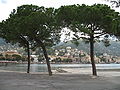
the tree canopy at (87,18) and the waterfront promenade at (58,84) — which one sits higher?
the tree canopy at (87,18)

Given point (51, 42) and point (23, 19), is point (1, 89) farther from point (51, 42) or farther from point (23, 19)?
point (51, 42)

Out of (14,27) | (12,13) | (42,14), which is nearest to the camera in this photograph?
(42,14)

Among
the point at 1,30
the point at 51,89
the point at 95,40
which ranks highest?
the point at 1,30

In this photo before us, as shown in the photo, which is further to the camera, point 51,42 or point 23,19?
point 51,42

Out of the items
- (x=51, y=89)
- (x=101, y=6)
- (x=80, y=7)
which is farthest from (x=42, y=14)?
(x=51, y=89)

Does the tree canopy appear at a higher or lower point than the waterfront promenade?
Result: higher

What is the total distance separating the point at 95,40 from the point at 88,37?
1.02 m

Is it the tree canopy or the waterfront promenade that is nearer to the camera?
the waterfront promenade

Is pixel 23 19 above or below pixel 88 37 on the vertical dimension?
above

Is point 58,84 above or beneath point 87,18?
beneath

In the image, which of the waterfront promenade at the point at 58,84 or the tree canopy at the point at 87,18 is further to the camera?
the tree canopy at the point at 87,18

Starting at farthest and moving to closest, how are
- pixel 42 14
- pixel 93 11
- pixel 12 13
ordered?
pixel 12 13 < pixel 42 14 < pixel 93 11

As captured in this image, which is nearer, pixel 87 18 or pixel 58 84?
pixel 58 84

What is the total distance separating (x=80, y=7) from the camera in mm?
32344
